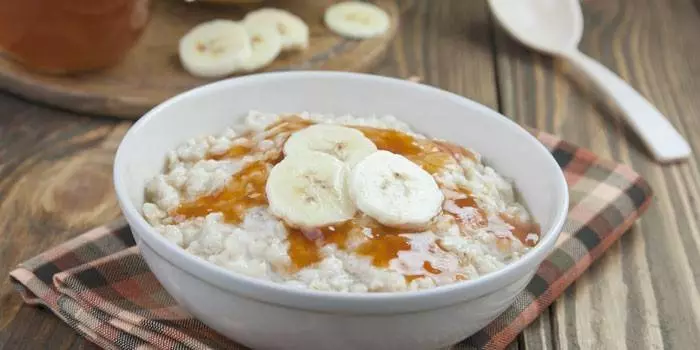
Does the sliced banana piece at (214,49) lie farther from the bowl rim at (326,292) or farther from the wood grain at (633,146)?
the bowl rim at (326,292)

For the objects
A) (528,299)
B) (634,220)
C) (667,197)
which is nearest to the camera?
(528,299)

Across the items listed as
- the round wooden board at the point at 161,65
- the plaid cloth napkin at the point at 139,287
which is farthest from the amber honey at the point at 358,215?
the round wooden board at the point at 161,65

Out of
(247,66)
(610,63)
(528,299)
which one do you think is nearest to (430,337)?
(528,299)

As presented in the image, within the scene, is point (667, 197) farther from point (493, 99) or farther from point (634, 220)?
point (493, 99)

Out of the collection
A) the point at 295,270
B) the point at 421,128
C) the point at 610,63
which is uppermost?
the point at 295,270

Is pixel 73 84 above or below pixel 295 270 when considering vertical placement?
below

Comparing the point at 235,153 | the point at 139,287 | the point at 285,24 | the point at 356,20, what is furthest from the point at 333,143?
the point at 356,20

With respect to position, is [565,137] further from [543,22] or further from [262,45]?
[262,45]
